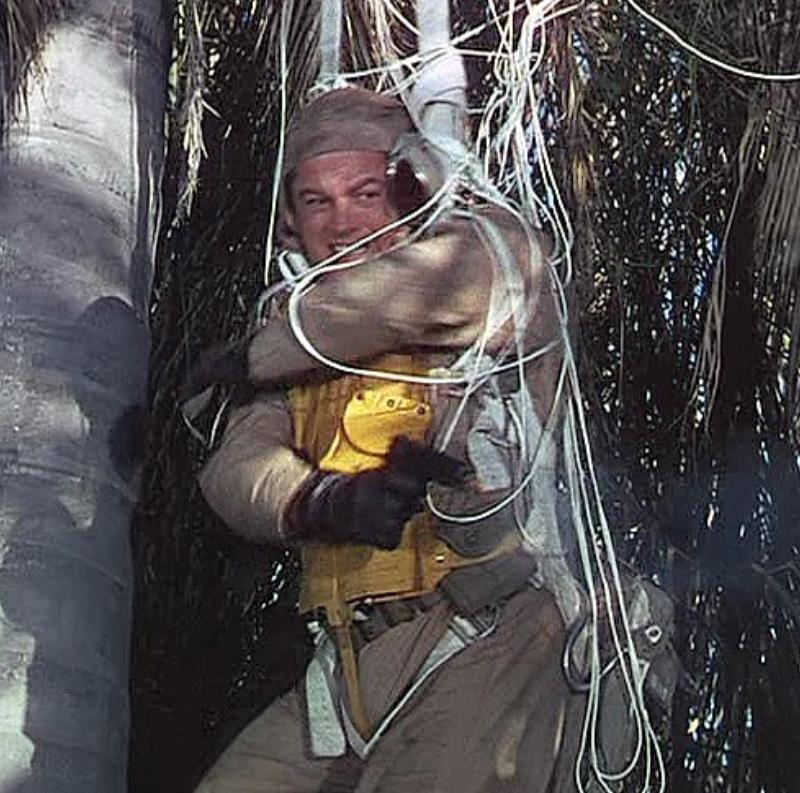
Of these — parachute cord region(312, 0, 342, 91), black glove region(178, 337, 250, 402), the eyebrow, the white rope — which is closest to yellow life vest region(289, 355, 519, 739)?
black glove region(178, 337, 250, 402)

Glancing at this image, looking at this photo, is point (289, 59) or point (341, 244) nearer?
point (341, 244)

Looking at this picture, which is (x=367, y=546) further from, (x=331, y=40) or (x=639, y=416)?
(x=639, y=416)

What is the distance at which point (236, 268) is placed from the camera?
203 inches

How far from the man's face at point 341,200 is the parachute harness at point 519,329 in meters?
0.03

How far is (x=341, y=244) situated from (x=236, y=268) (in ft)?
6.44

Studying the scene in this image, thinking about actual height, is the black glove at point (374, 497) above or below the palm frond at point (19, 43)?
below

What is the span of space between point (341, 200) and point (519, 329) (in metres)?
0.34

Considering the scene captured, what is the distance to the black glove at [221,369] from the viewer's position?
10.4ft

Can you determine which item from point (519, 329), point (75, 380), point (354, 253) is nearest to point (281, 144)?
point (354, 253)

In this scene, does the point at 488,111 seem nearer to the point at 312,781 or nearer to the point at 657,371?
the point at 312,781

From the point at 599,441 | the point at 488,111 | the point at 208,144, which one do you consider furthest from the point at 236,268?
the point at 488,111

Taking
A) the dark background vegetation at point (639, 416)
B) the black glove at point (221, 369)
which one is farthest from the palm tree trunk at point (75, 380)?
the dark background vegetation at point (639, 416)

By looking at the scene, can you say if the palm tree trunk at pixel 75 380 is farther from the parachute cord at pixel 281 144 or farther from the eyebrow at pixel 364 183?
the eyebrow at pixel 364 183

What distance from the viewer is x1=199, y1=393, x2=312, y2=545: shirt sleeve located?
3027 millimetres
